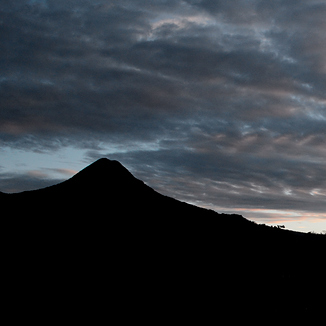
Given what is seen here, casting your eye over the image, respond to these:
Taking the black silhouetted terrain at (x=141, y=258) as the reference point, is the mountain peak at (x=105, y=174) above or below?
above

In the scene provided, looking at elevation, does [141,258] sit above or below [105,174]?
below

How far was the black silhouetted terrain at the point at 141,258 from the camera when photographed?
15.6 meters

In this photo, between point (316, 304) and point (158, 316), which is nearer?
point (158, 316)

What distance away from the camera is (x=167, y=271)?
17.8 metres

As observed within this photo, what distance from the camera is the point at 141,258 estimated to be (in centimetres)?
1828

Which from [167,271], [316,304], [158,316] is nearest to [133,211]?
[167,271]

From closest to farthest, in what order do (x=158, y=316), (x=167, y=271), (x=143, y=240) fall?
(x=158, y=316) < (x=167, y=271) < (x=143, y=240)

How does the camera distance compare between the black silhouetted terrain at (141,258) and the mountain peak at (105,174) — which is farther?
the mountain peak at (105,174)

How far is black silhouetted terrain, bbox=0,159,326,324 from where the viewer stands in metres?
15.6

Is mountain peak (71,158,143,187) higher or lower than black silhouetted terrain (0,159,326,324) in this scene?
higher

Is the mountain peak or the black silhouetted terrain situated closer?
the black silhouetted terrain

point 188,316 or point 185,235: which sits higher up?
point 185,235

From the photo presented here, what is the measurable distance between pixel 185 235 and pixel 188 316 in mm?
6527

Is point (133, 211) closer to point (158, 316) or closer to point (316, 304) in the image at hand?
point (158, 316)
